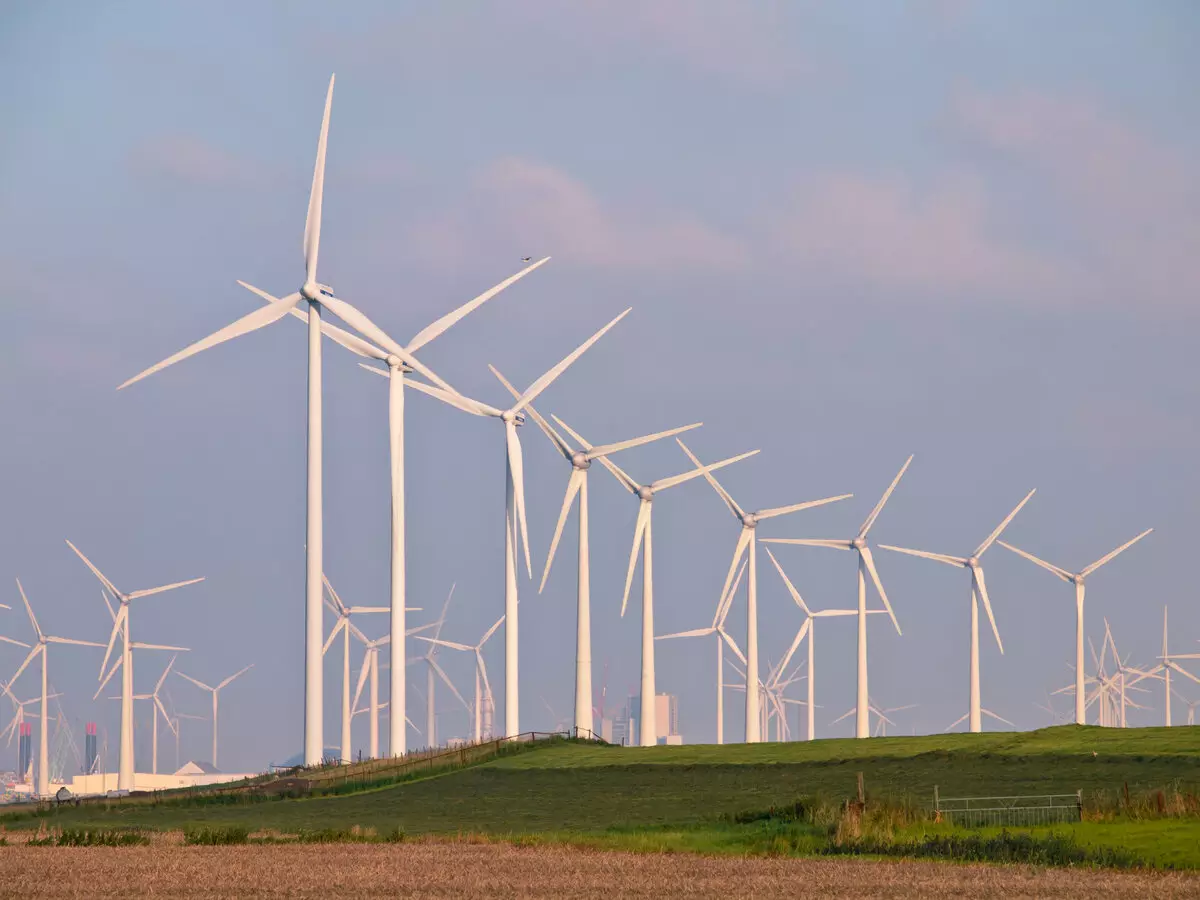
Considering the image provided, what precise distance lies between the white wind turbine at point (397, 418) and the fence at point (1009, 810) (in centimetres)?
5051

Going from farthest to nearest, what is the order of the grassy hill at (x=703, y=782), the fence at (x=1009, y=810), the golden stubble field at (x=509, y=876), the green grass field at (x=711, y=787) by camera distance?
the grassy hill at (x=703, y=782) → the green grass field at (x=711, y=787) → the fence at (x=1009, y=810) → the golden stubble field at (x=509, y=876)

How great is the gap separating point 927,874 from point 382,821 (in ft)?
111

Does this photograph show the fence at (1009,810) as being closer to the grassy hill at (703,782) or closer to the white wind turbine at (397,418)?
the grassy hill at (703,782)

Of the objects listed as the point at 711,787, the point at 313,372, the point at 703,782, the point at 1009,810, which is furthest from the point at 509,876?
the point at 313,372

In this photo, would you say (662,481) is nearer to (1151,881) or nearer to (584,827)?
(584,827)

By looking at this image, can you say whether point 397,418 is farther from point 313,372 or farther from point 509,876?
point 509,876

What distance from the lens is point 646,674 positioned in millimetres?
135125

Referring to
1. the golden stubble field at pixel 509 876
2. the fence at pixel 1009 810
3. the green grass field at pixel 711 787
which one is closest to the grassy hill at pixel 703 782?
the green grass field at pixel 711 787

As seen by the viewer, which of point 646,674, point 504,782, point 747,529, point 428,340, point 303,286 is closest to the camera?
point 504,782

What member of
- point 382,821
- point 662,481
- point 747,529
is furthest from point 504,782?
point 747,529

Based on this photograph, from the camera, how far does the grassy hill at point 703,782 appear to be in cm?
8175

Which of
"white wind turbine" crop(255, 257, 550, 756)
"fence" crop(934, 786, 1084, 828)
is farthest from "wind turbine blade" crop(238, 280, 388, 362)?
"fence" crop(934, 786, 1084, 828)

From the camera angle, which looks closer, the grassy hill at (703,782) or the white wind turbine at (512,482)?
the grassy hill at (703,782)

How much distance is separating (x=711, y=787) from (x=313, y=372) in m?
35.6
